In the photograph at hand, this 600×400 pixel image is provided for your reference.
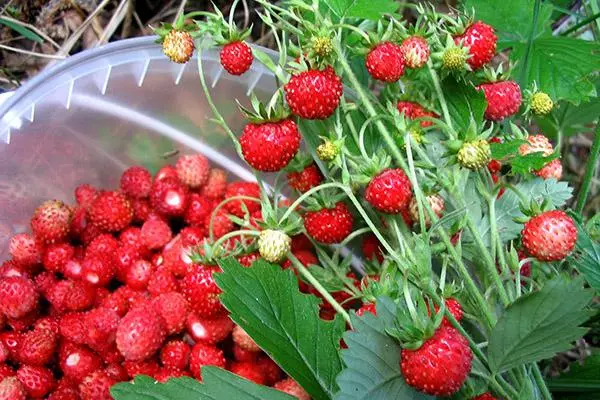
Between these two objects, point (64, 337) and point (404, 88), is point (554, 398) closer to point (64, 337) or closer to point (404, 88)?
point (404, 88)

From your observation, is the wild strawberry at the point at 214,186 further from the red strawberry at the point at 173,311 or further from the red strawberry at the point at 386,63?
the red strawberry at the point at 386,63

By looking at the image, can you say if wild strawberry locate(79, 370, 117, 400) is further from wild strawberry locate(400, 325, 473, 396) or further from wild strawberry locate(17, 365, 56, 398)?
wild strawberry locate(400, 325, 473, 396)

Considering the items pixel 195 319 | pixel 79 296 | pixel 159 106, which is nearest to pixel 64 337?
pixel 79 296

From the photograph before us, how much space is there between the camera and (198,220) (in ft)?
3.50

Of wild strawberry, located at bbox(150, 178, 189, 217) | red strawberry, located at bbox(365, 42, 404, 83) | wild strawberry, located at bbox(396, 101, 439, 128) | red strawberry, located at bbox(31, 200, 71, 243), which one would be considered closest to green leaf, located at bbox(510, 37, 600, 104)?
wild strawberry, located at bbox(396, 101, 439, 128)

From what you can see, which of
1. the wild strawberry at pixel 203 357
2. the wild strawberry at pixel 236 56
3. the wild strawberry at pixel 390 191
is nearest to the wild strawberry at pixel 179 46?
the wild strawberry at pixel 236 56

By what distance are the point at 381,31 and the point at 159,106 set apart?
443 mm

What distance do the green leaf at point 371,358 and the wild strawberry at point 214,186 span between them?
54 cm

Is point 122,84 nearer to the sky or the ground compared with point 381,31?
nearer to the ground

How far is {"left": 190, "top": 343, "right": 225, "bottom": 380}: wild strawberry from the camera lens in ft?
3.00

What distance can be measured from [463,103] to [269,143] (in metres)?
0.21

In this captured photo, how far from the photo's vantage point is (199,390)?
2.14 feet

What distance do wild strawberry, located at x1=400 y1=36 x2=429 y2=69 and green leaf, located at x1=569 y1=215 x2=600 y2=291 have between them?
24 centimetres

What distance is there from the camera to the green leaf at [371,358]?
0.60 metres
